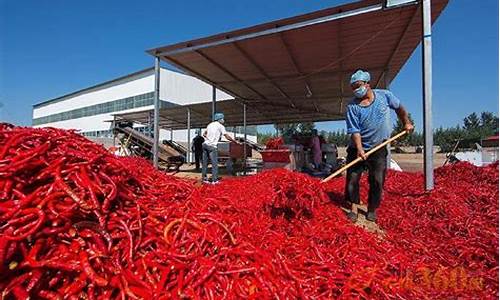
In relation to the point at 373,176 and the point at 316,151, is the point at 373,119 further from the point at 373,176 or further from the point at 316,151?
the point at 316,151

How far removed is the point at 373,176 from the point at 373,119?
0.78 meters

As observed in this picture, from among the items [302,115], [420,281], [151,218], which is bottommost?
[420,281]

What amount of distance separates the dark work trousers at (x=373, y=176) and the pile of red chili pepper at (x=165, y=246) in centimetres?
70

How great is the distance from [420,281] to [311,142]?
9.22 meters

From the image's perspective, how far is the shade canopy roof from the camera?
261 inches

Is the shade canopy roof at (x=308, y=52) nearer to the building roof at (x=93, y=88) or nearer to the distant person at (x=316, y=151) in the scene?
the distant person at (x=316, y=151)

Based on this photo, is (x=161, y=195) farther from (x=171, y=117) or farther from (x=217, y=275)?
(x=171, y=117)

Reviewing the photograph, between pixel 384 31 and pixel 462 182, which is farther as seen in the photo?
pixel 384 31

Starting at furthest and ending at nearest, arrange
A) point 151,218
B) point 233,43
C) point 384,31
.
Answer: point 233,43 → point 384,31 → point 151,218

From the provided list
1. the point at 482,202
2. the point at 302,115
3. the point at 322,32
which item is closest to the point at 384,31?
the point at 322,32

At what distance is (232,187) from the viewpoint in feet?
17.8

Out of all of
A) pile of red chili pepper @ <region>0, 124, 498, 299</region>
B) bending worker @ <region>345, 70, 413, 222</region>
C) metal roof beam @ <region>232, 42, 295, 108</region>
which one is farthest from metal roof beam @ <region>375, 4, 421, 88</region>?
pile of red chili pepper @ <region>0, 124, 498, 299</region>

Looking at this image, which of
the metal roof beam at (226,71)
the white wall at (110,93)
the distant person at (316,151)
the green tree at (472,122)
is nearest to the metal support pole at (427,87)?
the metal roof beam at (226,71)

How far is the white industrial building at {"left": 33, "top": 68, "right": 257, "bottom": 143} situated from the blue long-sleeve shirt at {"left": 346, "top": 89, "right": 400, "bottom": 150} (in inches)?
1052
